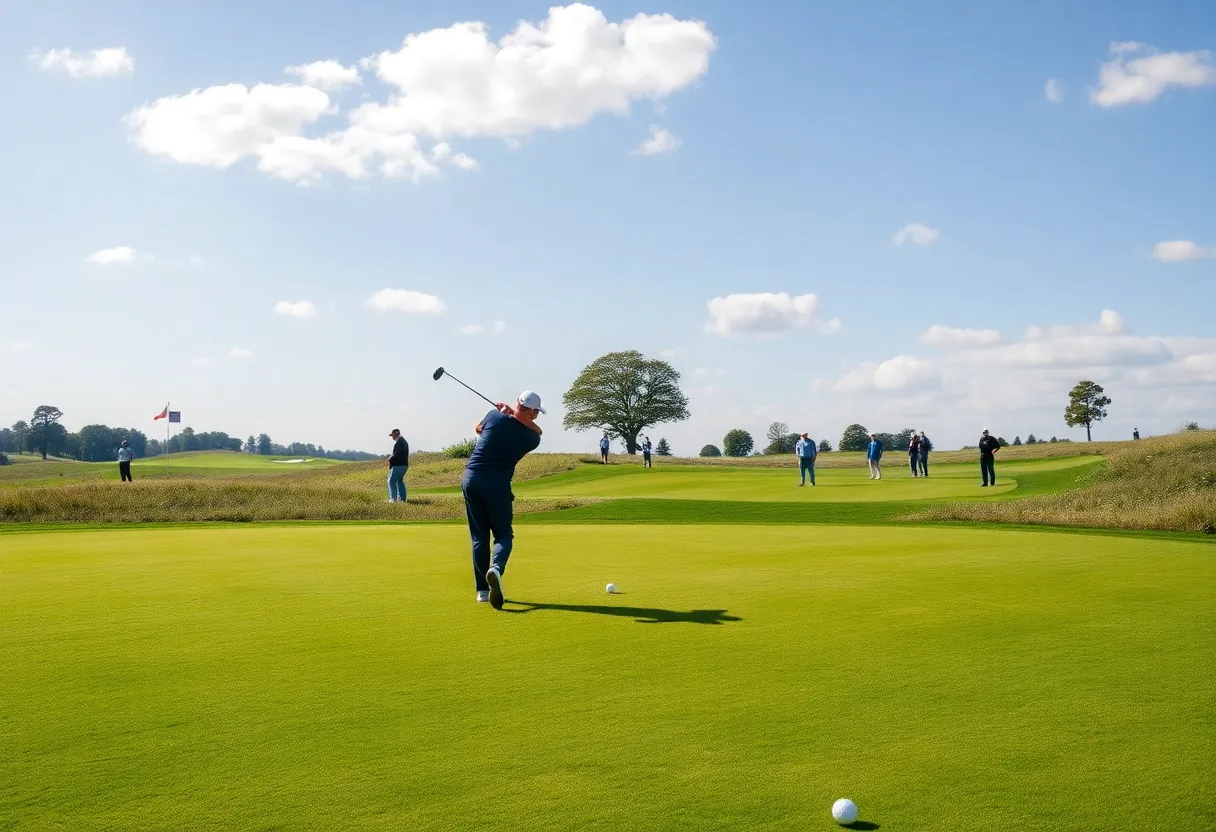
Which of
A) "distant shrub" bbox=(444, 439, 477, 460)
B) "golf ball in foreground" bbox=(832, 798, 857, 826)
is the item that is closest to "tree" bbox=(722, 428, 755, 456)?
"distant shrub" bbox=(444, 439, 477, 460)

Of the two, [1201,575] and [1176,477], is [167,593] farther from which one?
[1176,477]

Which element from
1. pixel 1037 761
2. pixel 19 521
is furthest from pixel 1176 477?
pixel 19 521

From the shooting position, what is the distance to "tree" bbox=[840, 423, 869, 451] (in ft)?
366

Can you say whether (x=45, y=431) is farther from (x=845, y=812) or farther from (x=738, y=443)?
(x=845, y=812)

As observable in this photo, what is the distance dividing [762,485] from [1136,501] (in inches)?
813

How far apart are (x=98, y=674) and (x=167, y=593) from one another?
3789mm

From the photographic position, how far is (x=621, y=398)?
3489 inches

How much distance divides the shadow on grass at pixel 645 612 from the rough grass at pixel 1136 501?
13.9 meters

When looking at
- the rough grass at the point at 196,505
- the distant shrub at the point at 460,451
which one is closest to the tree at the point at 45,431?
the distant shrub at the point at 460,451

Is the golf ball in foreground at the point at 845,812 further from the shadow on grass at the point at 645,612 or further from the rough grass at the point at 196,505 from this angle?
the rough grass at the point at 196,505

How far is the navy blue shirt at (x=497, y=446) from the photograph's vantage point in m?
10.5

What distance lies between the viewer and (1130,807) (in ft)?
13.6

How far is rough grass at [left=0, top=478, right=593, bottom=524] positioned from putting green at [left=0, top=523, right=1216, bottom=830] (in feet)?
53.1

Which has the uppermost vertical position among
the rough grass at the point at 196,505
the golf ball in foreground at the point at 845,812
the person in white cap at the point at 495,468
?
the person in white cap at the point at 495,468
